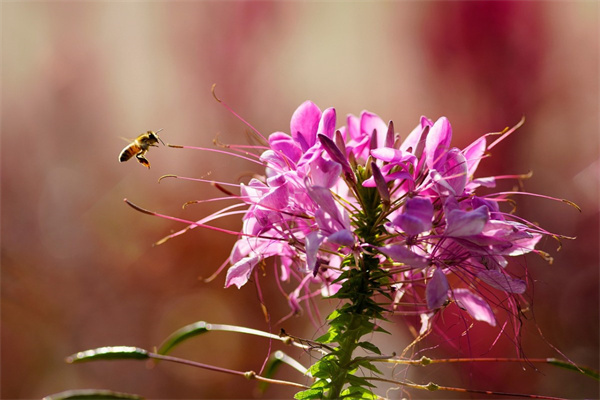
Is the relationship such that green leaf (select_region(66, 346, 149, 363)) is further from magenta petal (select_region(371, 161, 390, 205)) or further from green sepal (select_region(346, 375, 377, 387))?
magenta petal (select_region(371, 161, 390, 205))

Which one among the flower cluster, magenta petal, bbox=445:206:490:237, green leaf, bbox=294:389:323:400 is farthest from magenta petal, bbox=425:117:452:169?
green leaf, bbox=294:389:323:400

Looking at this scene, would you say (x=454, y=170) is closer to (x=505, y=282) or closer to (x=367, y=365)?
(x=505, y=282)

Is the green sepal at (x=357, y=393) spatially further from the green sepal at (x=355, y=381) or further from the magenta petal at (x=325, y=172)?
the magenta petal at (x=325, y=172)

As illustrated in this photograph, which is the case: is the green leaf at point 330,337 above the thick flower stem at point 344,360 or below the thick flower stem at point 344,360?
above

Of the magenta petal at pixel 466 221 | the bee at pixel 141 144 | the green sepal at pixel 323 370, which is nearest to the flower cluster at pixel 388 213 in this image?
the magenta petal at pixel 466 221

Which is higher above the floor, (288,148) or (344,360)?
(288,148)

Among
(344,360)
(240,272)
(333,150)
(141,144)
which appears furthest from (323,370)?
(141,144)
